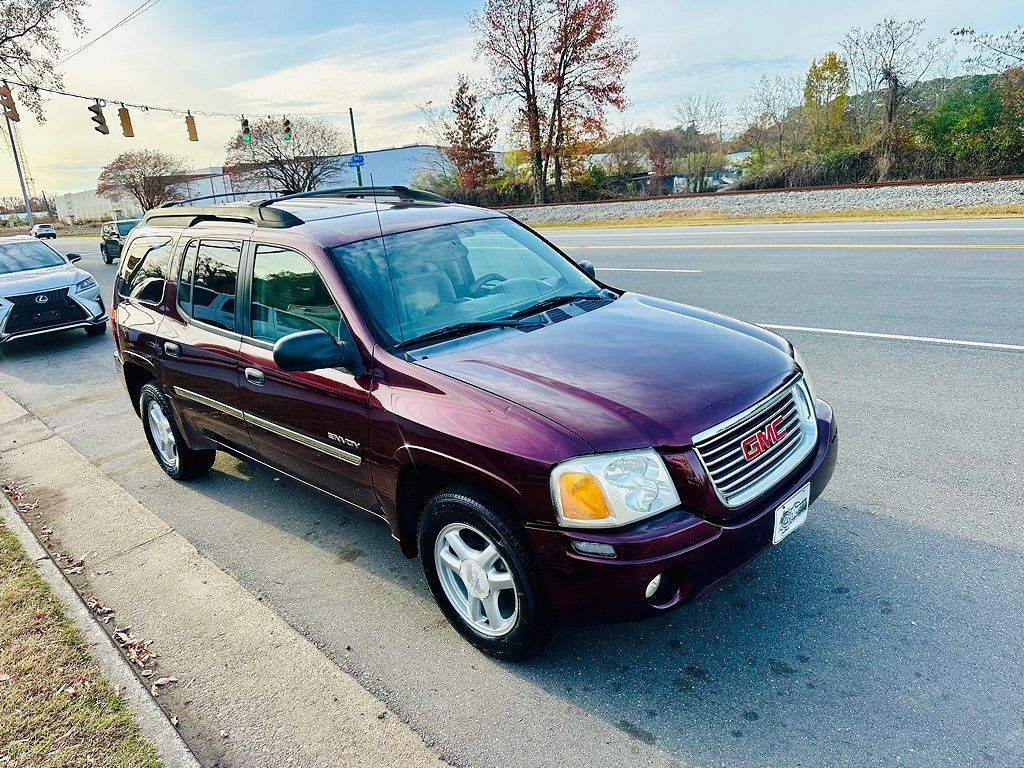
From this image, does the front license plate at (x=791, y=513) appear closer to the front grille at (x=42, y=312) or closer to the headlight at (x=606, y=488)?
the headlight at (x=606, y=488)

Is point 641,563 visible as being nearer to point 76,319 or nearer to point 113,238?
point 76,319

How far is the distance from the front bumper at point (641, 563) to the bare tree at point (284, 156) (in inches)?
1942

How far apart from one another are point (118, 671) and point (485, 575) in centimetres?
171

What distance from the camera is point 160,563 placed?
4.18 m

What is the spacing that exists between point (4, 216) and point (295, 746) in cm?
11413

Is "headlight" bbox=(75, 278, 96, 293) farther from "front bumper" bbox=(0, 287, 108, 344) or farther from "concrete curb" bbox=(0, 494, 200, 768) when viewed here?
"concrete curb" bbox=(0, 494, 200, 768)

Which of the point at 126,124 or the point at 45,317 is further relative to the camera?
the point at 126,124

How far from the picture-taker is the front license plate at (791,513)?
9.41ft

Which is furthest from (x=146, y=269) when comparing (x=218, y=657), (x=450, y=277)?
(x=218, y=657)

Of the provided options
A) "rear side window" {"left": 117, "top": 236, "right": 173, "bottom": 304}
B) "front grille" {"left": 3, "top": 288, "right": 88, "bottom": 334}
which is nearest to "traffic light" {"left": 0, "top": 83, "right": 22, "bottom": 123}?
"front grille" {"left": 3, "top": 288, "right": 88, "bottom": 334}

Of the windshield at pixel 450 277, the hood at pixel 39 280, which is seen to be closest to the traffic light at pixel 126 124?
the hood at pixel 39 280

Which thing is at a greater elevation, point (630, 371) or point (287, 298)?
point (287, 298)

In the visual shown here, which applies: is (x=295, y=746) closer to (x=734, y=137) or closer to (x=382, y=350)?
(x=382, y=350)

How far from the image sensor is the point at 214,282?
430cm
